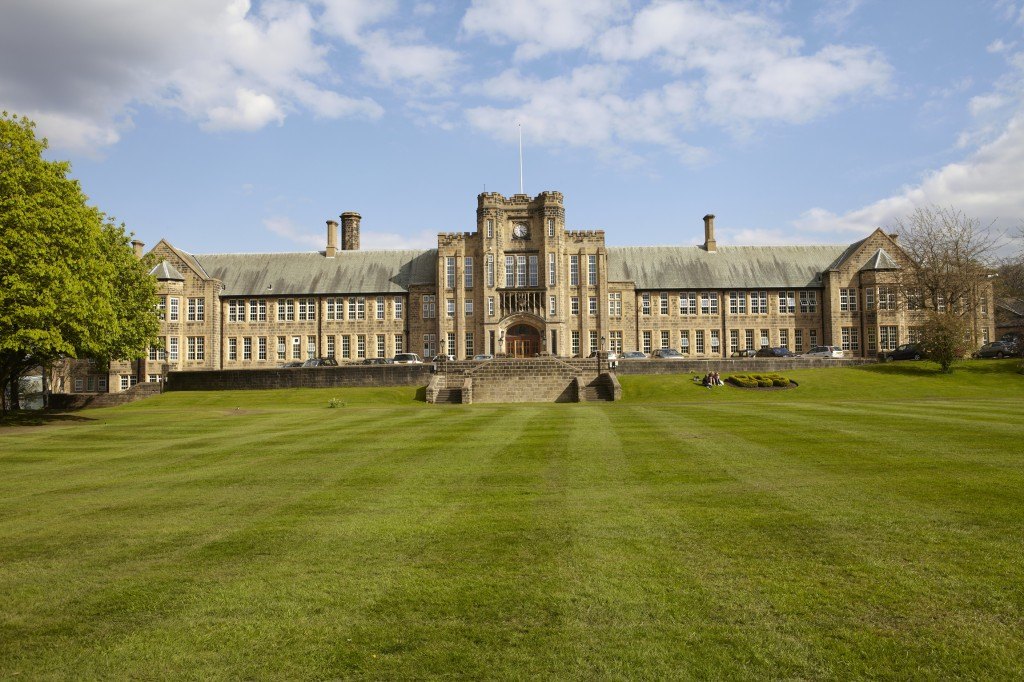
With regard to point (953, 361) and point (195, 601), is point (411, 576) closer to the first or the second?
point (195, 601)

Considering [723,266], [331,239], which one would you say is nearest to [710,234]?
[723,266]

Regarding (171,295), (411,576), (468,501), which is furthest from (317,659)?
(171,295)

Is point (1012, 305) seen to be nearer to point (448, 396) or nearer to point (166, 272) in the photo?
point (448, 396)

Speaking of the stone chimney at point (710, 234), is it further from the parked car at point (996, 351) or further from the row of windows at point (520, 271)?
the parked car at point (996, 351)

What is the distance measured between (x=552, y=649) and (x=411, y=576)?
2.24 m

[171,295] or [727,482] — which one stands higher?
[171,295]

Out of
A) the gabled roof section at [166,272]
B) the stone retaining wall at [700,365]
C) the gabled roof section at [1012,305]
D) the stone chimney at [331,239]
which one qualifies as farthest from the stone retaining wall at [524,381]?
the gabled roof section at [1012,305]

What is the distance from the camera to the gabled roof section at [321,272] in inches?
2827

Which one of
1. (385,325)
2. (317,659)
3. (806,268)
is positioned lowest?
(317,659)

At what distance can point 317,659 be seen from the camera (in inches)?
223

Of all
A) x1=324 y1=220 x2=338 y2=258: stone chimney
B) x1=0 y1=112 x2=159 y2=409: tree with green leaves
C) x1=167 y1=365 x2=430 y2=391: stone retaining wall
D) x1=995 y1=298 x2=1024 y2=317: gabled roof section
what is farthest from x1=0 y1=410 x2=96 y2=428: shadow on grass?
x1=995 y1=298 x2=1024 y2=317: gabled roof section

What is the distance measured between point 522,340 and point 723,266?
2401 centimetres

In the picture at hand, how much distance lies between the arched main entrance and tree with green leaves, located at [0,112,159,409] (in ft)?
124

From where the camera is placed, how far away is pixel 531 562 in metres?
7.88
